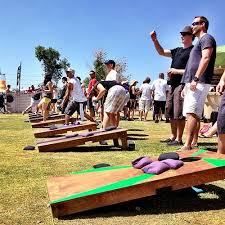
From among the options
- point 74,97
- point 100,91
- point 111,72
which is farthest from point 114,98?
point 74,97

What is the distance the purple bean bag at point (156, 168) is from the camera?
4.22 metres

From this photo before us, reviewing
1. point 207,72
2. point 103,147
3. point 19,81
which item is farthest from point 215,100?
point 19,81

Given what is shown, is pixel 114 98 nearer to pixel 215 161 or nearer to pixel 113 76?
pixel 113 76

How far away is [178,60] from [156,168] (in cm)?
506

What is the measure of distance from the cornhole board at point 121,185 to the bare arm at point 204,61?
8.54 ft

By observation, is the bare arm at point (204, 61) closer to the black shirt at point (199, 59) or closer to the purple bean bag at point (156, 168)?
the black shirt at point (199, 59)

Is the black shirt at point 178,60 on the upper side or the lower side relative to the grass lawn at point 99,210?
upper

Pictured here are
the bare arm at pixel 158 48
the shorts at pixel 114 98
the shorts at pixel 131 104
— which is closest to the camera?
the bare arm at pixel 158 48

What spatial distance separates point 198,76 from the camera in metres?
6.90

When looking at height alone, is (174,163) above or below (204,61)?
below

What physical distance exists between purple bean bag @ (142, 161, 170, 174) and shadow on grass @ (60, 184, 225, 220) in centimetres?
22

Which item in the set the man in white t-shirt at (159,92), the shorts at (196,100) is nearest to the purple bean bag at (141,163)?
the shorts at (196,100)

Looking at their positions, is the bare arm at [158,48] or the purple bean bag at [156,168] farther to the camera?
the bare arm at [158,48]

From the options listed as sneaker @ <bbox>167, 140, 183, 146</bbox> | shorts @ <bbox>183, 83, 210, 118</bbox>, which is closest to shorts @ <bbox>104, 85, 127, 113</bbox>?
sneaker @ <bbox>167, 140, 183, 146</bbox>
